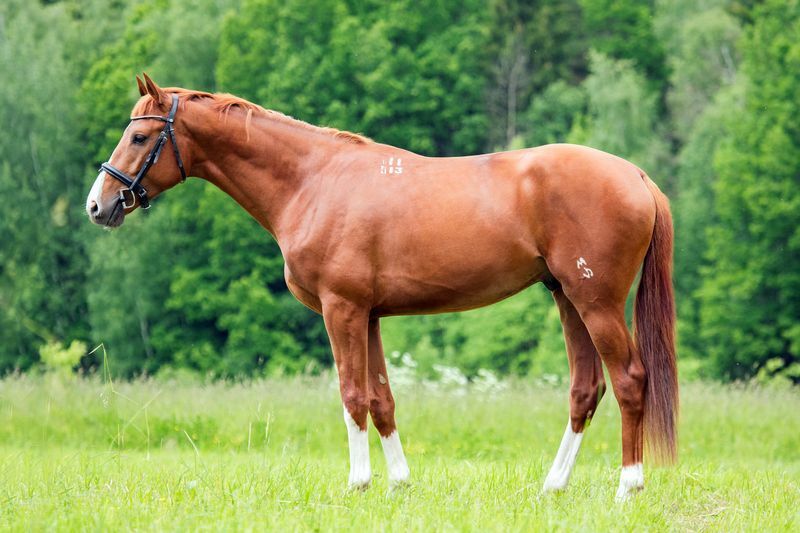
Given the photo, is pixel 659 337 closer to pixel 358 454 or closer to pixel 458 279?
pixel 458 279

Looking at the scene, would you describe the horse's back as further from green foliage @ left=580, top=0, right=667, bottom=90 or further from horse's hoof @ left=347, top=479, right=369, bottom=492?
green foliage @ left=580, top=0, right=667, bottom=90

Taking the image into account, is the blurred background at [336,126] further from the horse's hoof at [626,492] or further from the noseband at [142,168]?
the horse's hoof at [626,492]

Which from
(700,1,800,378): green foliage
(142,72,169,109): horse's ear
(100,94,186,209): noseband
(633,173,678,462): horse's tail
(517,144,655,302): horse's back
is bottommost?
(700,1,800,378): green foliage

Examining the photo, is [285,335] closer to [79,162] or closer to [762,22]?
[79,162]

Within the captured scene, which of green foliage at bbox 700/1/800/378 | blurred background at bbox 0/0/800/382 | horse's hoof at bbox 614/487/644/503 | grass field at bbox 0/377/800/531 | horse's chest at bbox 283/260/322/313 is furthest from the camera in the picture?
blurred background at bbox 0/0/800/382

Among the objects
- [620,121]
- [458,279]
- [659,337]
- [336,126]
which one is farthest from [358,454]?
[620,121]

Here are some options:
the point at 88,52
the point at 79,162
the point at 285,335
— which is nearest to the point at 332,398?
the point at 285,335

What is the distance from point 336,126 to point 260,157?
29.4 m

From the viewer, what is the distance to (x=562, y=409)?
11977 mm

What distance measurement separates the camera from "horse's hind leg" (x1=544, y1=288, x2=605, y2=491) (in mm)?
6465

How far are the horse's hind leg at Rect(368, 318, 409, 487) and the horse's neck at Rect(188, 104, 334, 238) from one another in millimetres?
1081

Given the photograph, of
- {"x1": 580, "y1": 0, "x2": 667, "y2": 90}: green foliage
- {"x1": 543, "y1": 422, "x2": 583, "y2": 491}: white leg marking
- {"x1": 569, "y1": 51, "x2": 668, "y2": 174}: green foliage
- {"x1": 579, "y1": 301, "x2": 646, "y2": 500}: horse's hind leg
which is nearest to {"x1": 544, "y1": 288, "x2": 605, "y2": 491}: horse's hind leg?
{"x1": 543, "y1": 422, "x2": 583, "y2": 491}: white leg marking

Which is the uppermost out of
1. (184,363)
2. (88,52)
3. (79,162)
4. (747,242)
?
(88,52)

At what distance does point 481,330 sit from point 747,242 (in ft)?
31.6
